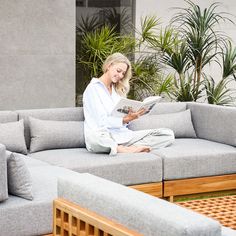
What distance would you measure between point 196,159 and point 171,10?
11.1 feet

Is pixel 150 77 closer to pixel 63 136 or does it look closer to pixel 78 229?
pixel 63 136

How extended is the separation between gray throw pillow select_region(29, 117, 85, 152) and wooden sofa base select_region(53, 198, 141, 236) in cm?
246

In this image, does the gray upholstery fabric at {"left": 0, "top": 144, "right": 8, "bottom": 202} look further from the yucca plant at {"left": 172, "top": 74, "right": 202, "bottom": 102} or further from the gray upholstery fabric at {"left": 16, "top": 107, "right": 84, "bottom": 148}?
the yucca plant at {"left": 172, "top": 74, "right": 202, "bottom": 102}

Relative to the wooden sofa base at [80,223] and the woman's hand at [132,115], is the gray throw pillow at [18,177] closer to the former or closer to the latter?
the wooden sofa base at [80,223]

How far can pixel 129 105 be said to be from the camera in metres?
5.11

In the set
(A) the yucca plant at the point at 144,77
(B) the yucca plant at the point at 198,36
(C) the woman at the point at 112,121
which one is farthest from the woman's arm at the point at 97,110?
(B) the yucca plant at the point at 198,36

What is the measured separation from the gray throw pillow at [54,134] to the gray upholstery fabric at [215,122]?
1298mm

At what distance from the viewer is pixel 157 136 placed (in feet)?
18.2

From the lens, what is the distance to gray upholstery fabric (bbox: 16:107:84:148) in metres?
5.23

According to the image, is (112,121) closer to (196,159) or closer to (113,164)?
(113,164)

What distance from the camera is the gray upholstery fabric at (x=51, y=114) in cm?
523

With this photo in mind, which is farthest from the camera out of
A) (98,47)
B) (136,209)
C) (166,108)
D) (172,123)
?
(98,47)

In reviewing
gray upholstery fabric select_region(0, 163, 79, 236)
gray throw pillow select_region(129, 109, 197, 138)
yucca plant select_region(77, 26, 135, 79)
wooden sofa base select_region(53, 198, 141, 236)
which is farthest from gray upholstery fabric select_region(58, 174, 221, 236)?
yucca plant select_region(77, 26, 135, 79)

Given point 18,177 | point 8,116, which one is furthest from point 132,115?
point 18,177
